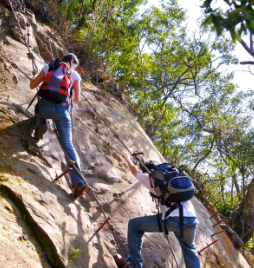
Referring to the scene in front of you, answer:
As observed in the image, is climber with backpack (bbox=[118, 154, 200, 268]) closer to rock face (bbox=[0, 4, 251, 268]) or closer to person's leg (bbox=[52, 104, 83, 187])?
rock face (bbox=[0, 4, 251, 268])

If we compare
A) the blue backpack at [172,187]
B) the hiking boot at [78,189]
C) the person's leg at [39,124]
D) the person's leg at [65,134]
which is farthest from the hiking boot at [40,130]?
the blue backpack at [172,187]

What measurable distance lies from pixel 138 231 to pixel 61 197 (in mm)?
1223

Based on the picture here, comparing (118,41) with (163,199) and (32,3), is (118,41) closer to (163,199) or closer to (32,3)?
(32,3)

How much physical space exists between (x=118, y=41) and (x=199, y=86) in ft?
19.1

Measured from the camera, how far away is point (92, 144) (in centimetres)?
637

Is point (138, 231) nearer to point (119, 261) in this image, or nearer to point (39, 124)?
point (119, 261)

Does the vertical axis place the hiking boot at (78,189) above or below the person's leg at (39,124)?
below

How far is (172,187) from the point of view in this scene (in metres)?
3.94

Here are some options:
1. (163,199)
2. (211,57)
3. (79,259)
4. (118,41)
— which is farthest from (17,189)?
(211,57)

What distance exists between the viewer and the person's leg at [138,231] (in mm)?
4188

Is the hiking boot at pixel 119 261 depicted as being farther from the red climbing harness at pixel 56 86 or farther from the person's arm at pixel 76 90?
the person's arm at pixel 76 90

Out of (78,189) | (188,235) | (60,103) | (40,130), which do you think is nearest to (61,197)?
(78,189)

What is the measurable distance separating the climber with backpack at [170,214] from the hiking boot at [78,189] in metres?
0.89

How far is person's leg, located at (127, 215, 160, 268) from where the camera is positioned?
13.7ft
